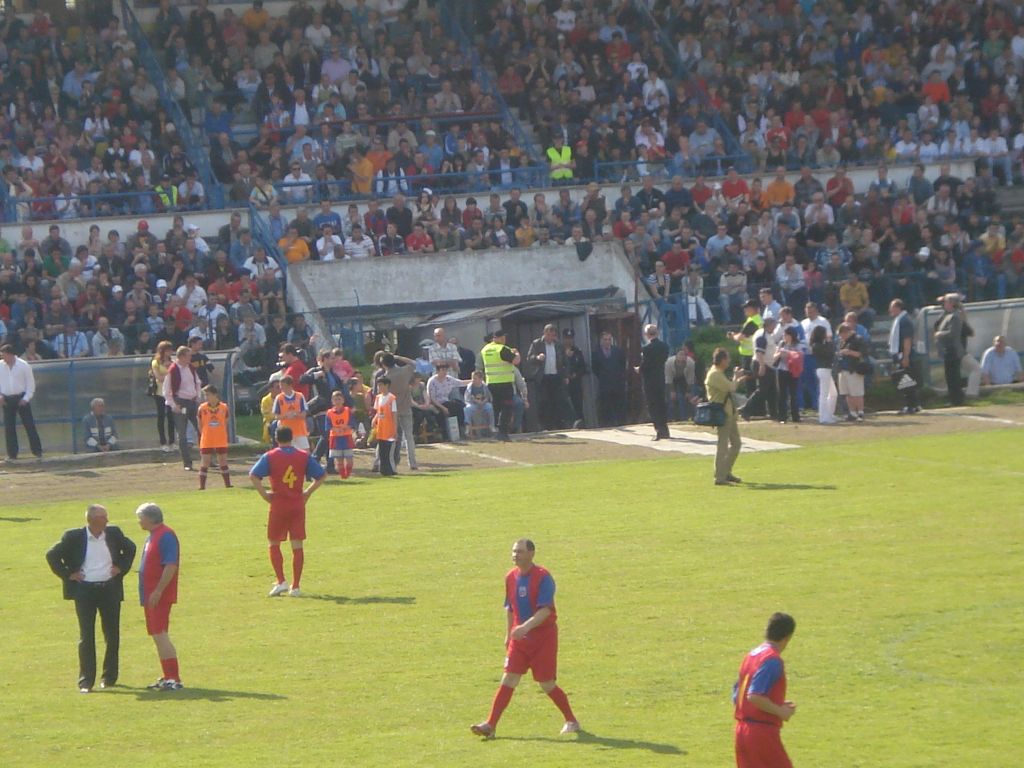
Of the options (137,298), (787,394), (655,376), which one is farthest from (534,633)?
(137,298)

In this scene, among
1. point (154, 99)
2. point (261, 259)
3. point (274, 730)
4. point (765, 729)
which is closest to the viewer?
point (765, 729)

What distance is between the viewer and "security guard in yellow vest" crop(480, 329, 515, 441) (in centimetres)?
3011

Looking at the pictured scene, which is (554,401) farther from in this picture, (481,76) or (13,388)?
(481,76)

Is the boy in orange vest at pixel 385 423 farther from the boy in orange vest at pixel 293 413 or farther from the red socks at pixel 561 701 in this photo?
the red socks at pixel 561 701

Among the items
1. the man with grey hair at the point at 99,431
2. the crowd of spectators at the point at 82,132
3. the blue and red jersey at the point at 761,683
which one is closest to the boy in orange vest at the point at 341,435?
the man with grey hair at the point at 99,431

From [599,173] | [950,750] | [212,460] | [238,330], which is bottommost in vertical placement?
[950,750]

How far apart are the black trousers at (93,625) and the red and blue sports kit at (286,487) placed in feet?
10.5

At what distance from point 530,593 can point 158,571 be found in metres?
3.80

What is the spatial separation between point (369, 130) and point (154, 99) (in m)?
4.81

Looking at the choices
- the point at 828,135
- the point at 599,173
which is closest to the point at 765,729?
the point at 599,173

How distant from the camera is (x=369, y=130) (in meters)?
40.8

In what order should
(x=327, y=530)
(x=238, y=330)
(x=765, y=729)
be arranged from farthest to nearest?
(x=238, y=330) < (x=327, y=530) < (x=765, y=729)

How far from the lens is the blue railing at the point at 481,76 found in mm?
41375

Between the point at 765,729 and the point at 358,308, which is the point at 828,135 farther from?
the point at 765,729
